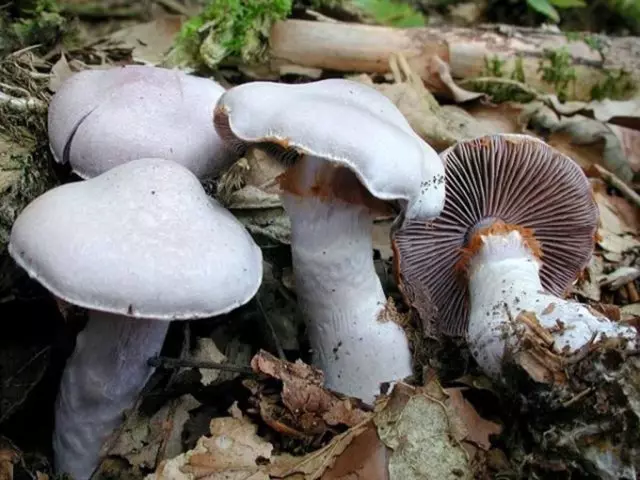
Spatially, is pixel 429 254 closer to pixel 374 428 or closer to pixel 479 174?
pixel 479 174

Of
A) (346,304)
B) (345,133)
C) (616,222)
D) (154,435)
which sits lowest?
(154,435)

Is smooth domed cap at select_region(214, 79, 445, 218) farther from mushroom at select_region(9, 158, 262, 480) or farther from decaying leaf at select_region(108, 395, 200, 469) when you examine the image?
decaying leaf at select_region(108, 395, 200, 469)

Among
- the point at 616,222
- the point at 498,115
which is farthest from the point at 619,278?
the point at 498,115

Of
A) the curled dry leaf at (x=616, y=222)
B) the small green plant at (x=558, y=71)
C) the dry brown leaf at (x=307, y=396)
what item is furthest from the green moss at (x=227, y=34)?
the curled dry leaf at (x=616, y=222)

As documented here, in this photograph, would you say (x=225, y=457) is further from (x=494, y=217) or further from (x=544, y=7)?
(x=544, y=7)

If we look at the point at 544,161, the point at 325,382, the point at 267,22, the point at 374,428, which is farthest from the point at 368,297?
the point at 267,22

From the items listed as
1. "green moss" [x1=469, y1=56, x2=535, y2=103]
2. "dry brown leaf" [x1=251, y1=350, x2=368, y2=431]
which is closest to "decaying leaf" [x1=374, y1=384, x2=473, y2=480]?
"dry brown leaf" [x1=251, y1=350, x2=368, y2=431]
